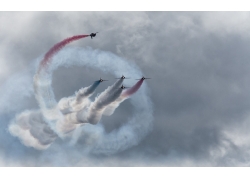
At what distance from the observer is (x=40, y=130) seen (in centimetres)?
14250

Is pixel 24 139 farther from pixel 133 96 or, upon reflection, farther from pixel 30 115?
pixel 133 96

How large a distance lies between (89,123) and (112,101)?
34.5 feet

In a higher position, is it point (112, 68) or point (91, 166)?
point (112, 68)

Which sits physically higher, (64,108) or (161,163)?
(64,108)

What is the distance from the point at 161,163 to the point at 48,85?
46667mm

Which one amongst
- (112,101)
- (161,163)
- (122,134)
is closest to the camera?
(112,101)

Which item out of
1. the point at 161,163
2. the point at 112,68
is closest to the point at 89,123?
the point at 112,68

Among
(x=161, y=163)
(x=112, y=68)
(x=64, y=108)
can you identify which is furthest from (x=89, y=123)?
(x=161, y=163)

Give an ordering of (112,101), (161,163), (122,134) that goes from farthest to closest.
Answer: (161,163) < (122,134) < (112,101)

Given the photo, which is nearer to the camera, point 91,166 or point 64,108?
point 64,108

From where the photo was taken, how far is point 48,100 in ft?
437

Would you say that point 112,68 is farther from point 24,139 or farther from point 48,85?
point 24,139

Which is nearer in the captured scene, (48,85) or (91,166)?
(48,85)

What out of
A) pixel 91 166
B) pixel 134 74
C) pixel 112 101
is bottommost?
pixel 91 166
